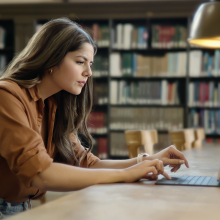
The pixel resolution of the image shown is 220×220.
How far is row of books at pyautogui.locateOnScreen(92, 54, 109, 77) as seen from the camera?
4.25 meters

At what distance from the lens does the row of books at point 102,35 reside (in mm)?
4258

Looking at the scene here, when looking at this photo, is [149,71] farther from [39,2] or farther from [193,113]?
[39,2]

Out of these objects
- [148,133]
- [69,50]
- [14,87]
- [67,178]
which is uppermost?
[69,50]

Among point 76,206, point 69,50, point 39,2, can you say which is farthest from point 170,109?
point 76,206

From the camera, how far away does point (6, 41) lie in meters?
4.64

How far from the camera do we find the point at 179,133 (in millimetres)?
2518

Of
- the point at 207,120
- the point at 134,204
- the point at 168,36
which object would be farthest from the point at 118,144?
the point at 134,204

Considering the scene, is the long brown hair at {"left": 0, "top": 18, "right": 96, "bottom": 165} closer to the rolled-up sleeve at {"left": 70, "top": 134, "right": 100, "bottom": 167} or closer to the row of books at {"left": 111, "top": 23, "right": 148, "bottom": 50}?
the rolled-up sleeve at {"left": 70, "top": 134, "right": 100, "bottom": 167}

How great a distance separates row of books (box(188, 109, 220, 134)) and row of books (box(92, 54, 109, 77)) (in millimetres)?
1118

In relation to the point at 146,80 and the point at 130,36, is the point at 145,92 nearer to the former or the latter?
the point at 146,80

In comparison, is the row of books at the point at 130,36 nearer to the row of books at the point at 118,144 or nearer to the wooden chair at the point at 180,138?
the row of books at the point at 118,144

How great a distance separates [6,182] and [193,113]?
3.19 meters

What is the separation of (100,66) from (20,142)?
3.34 meters

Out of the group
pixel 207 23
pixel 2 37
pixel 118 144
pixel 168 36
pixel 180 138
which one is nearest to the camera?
pixel 207 23
